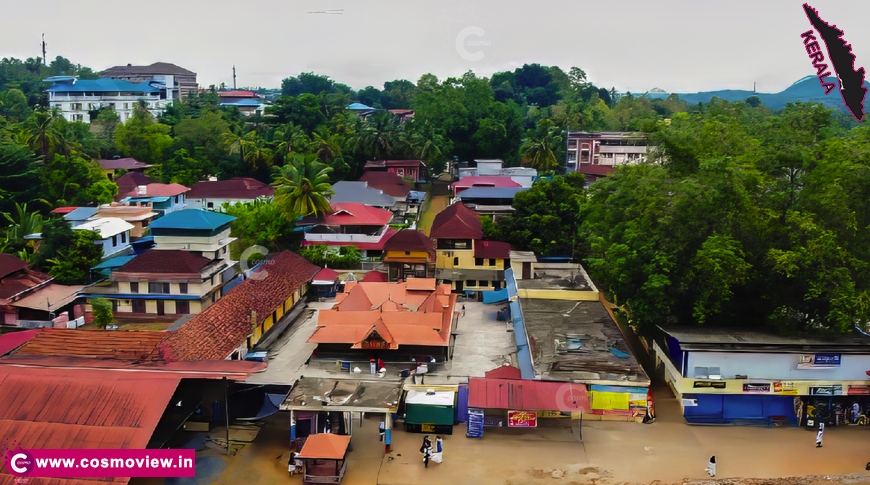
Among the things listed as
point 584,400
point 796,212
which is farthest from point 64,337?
point 796,212

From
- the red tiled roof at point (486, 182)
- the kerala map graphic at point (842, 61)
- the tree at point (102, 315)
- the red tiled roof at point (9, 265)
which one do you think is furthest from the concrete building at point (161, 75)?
the kerala map graphic at point (842, 61)

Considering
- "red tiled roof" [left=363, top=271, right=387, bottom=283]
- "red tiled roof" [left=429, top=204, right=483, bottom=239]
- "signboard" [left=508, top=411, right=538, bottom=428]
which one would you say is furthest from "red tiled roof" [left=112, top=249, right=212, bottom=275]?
"signboard" [left=508, top=411, right=538, bottom=428]

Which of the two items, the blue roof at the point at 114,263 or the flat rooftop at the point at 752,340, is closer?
the flat rooftop at the point at 752,340

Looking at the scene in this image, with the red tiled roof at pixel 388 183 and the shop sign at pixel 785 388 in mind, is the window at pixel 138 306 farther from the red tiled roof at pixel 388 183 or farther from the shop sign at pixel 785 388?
the red tiled roof at pixel 388 183

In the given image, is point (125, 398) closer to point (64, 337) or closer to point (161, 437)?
point (161, 437)

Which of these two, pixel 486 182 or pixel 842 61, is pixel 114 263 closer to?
pixel 486 182
